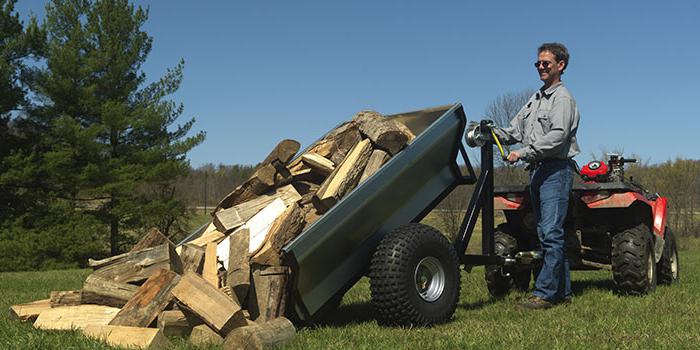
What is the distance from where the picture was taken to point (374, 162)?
5.24 metres

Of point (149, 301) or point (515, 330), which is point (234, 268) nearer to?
point (149, 301)

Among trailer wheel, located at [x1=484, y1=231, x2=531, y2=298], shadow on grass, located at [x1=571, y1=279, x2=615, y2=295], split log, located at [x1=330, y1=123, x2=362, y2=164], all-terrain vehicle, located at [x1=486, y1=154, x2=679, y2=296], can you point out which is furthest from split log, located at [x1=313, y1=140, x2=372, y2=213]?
shadow on grass, located at [x1=571, y1=279, x2=615, y2=295]

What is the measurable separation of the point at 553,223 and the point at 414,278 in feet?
5.78

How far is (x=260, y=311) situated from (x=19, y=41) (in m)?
25.9

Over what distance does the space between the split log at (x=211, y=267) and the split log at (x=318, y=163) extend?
3.68 feet

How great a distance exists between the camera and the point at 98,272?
5230mm

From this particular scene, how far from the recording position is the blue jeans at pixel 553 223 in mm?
5852

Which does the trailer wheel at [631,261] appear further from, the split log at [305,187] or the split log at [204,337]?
the split log at [204,337]

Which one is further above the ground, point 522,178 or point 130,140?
point 130,140

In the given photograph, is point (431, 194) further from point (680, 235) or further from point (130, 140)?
point (680, 235)

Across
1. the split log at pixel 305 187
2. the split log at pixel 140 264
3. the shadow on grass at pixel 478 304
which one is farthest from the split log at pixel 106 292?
the shadow on grass at pixel 478 304

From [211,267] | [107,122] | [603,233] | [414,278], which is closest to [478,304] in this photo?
[414,278]

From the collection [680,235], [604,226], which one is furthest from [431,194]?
[680,235]

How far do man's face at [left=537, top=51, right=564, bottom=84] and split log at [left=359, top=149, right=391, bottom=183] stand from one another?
1844mm
